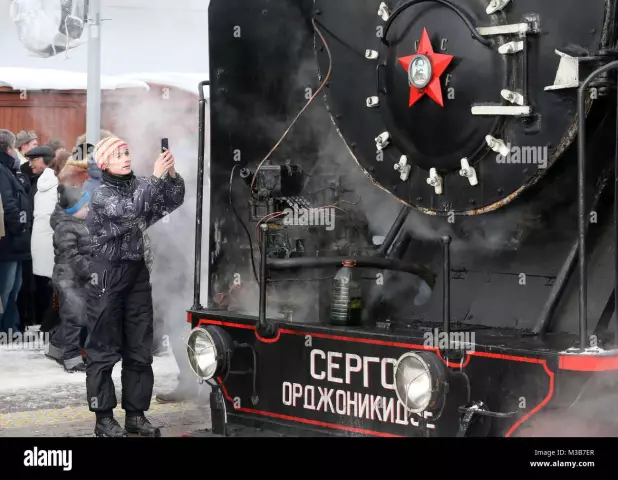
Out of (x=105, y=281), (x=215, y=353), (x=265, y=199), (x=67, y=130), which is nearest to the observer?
(x=215, y=353)

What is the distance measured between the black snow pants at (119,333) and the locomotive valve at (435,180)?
1.62 meters

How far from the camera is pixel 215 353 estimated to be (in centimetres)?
403

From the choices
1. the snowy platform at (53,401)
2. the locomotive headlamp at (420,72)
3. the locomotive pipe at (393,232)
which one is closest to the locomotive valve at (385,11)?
the locomotive headlamp at (420,72)

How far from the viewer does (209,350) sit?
4.08 metres

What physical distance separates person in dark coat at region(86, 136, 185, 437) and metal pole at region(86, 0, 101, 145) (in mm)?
2680

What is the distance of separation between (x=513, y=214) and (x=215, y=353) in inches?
49.1

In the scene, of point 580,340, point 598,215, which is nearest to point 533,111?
point 598,215

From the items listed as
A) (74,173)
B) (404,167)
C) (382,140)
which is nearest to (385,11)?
(382,140)

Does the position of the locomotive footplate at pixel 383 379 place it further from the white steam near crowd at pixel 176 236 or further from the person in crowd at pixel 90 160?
the person in crowd at pixel 90 160

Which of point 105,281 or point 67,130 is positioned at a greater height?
point 67,130

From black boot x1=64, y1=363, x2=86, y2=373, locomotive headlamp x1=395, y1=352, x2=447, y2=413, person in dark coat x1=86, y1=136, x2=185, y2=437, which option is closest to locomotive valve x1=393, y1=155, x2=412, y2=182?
locomotive headlamp x1=395, y1=352, x2=447, y2=413

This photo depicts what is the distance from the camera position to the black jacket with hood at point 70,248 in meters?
6.67
